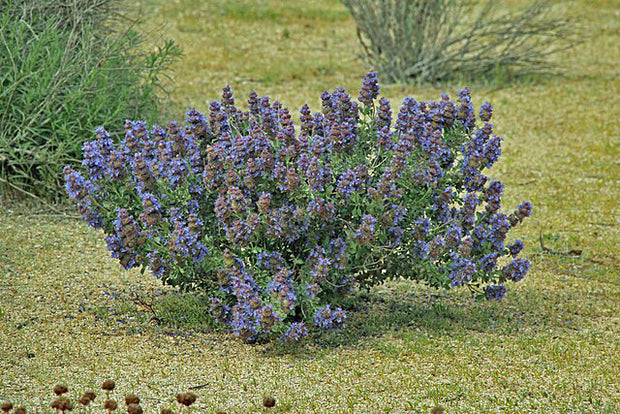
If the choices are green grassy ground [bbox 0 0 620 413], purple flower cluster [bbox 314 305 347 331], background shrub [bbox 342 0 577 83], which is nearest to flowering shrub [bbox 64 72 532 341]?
purple flower cluster [bbox 314 305 347 331]

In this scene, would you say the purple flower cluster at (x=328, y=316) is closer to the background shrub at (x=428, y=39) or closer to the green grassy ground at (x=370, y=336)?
the green grassy ground at (x=370, y=336)

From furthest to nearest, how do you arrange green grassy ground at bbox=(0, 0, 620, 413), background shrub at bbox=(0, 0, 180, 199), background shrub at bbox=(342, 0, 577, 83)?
background shrub at bbox=(342, 0, 577, 83) < background shrub at bbox=(0, 0, 180, 199) < green grassy ground at bbox=(0, 0, 620, 413)

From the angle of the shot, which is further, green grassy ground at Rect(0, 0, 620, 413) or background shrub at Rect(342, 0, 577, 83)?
background shrub at Rect(342, 0, 577, 83)

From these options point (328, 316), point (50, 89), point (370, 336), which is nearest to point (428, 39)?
point (50, 89)

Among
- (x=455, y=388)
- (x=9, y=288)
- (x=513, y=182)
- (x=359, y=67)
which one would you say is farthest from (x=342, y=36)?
(x=455, y=388)

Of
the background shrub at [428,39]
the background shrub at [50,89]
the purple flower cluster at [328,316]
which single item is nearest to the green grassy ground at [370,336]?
the purple flower cluster at [328,316]

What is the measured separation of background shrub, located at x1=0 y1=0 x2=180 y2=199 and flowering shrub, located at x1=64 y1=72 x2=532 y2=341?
6.08ft

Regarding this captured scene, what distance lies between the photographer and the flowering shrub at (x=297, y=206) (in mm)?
4422

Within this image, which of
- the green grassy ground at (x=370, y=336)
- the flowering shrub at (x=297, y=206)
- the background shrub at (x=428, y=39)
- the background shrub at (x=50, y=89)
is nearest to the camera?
the green grassy ground at (x=370, y=336)

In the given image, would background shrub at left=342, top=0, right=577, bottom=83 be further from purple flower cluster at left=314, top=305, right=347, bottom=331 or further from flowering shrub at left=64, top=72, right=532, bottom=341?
purple flower cluster at left=314, top=305, right=347, bottom=331

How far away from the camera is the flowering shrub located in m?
4.42

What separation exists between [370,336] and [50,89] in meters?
3.14

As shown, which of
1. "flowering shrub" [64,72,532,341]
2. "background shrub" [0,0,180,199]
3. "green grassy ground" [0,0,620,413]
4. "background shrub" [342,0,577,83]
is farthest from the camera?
"background shrub" [342,0,577,83]

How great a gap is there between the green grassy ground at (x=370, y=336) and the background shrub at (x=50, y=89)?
37 centimetres
